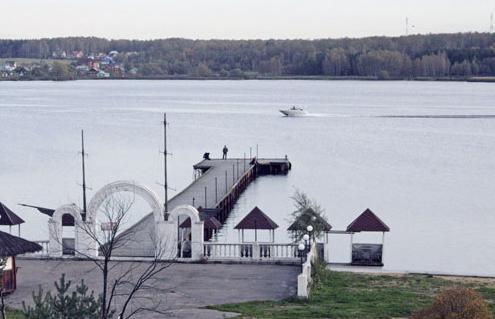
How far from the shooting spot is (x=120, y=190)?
2620 centimetres

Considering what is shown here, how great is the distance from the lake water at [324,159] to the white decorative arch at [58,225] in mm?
12007

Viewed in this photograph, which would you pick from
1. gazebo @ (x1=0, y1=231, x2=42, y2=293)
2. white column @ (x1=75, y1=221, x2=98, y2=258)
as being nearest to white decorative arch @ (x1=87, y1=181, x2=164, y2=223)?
white column @ (x1=75, y1=221, x2=98, y2=258)

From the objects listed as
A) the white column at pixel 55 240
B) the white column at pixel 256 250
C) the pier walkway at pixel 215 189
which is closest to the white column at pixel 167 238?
the white column at pixel 256 250

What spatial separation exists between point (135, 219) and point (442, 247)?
1391 centimetres

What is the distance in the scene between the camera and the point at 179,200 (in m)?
43.0

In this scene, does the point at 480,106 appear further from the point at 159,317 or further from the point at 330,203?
the point at 159,317

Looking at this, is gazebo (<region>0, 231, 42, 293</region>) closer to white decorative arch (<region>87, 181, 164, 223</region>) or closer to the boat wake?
white decorative arch (<region>87, 181, 164, 223</region>)

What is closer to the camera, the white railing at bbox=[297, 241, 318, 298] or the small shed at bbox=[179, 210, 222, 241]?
the white railing at bbox=[297, 241, 318, 298]

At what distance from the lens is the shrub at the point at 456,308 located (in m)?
15.4

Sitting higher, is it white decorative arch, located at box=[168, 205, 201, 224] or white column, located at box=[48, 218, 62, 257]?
white decorative arch, located at box=[168, 205, 201, 224]

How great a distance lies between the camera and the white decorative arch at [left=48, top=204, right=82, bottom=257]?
86.6 ft

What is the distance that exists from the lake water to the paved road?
1010cm

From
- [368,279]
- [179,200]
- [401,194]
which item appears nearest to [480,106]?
[401,194]

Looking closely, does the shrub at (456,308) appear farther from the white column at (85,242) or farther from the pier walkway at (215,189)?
the pier walkway at (215,189)
